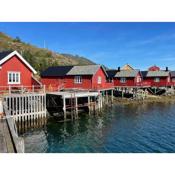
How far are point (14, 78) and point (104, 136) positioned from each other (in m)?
12.2

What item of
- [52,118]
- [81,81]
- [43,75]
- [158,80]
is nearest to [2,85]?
[52,118]

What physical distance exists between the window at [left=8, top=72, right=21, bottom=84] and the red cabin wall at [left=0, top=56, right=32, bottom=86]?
1.21ft

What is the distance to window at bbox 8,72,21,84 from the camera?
2816 centimetres

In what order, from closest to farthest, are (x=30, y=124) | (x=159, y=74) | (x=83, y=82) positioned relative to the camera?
1. (x=30, y=124)
2. (x=83, y=82)
3. (x=159, y=74)

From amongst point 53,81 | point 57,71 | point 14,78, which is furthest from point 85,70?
point 14,78

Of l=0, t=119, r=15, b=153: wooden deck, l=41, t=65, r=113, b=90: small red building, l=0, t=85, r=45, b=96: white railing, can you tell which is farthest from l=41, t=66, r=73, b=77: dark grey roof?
l=0, t=119, r=15, b=153: wooden deck

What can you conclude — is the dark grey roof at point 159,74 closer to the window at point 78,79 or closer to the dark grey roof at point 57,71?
the dark grey roof at point 57,71

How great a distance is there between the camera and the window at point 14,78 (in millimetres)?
28163

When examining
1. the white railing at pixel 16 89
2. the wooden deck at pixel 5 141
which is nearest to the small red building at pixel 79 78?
the white railing at pixel 16 89

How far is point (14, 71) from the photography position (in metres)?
28.5

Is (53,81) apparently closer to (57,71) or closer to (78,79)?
(57,71)

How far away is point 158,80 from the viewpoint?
200 ft
